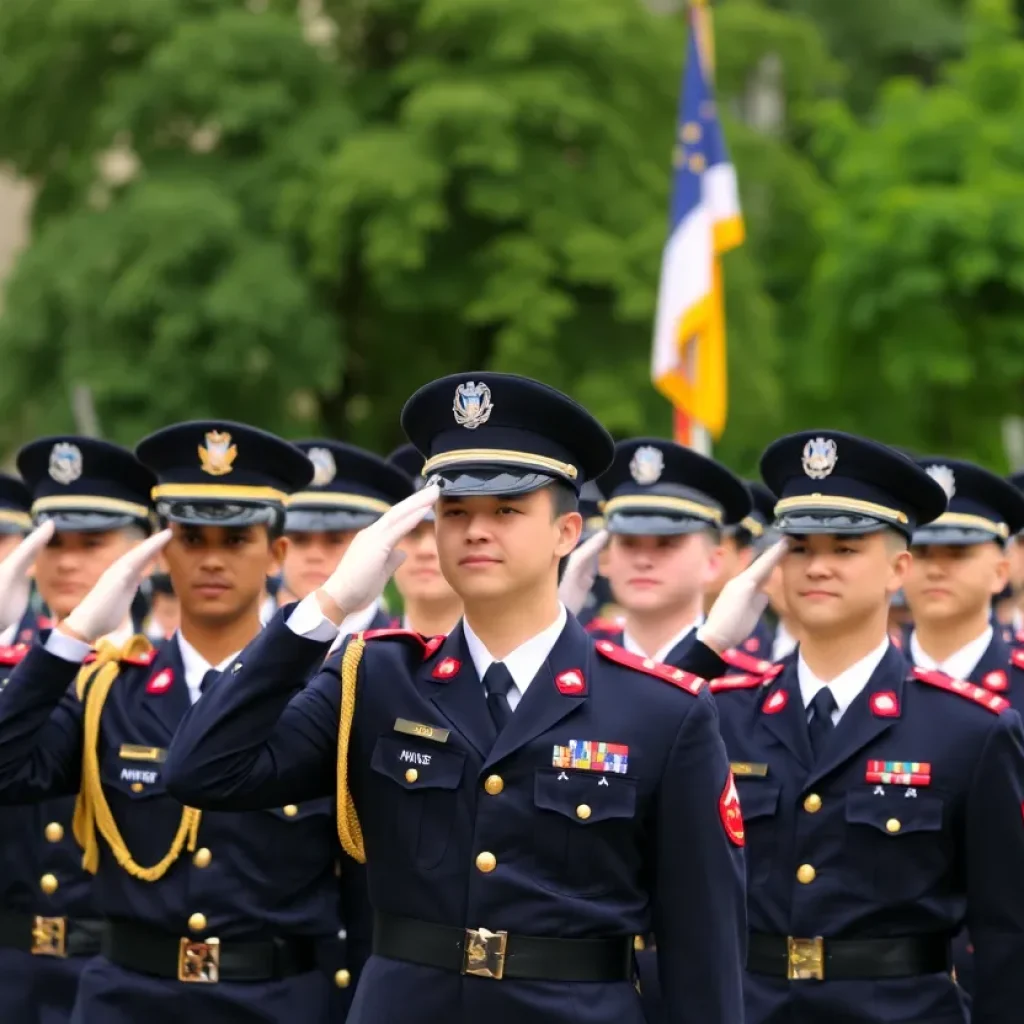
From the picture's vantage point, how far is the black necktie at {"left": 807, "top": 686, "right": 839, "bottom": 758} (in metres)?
5.48

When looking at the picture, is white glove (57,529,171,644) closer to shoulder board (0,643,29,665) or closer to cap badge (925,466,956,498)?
shoulder board (0,643,29,665)

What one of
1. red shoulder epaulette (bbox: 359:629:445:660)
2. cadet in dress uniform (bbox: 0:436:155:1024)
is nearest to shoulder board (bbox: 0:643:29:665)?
cadet in dress uniform (bbox: 0:436:155:1024)

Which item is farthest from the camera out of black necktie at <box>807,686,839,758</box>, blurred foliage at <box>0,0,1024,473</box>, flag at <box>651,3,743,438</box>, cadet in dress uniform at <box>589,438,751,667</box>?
blurred foliage at <box>0,0,1024,473</box>

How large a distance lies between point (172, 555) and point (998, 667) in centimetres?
275

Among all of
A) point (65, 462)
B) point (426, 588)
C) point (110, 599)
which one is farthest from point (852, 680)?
point (65, 462)

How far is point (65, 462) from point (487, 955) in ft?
9.74

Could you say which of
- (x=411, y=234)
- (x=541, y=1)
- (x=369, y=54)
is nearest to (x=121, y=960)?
(x=411, y=234)

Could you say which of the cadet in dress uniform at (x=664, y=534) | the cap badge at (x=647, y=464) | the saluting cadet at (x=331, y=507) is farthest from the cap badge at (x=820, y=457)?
the saluting cadet at (x=331, y=507)

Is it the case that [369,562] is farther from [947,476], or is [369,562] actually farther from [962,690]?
[947,476]

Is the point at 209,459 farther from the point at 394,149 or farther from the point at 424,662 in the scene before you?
the point at 394,149

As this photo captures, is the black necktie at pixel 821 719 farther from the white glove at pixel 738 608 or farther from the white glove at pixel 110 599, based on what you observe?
the white glove at pixel 110 599

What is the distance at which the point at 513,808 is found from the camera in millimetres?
4238

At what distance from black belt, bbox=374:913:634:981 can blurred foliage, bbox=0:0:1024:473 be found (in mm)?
16845

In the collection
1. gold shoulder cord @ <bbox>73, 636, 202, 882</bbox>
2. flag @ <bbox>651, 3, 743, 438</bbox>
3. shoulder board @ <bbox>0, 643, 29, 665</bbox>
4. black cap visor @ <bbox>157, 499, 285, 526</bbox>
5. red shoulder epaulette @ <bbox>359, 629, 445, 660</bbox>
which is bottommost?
gold shoulder cord @ <bbox>73, 636, 202, 882</bbox>
